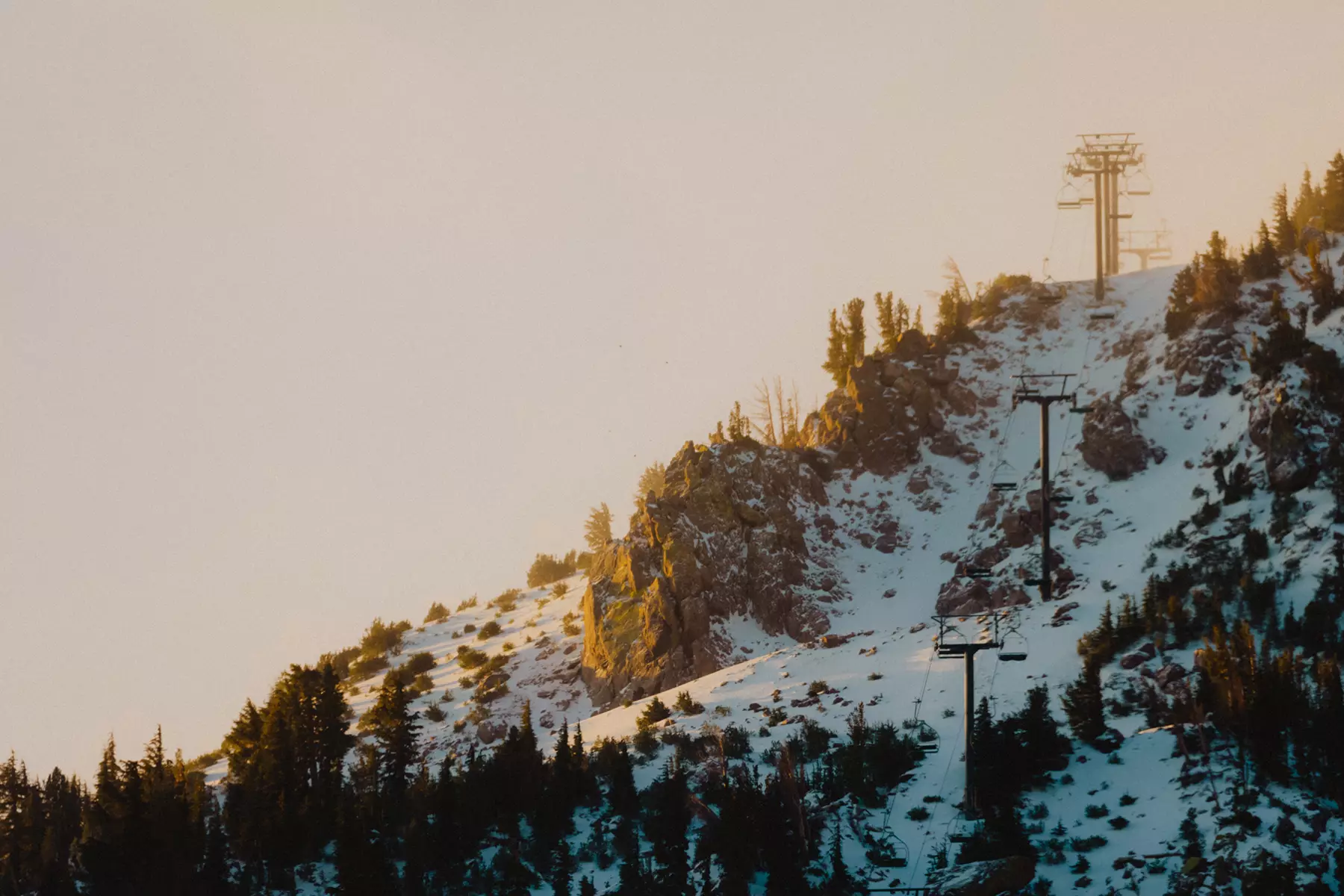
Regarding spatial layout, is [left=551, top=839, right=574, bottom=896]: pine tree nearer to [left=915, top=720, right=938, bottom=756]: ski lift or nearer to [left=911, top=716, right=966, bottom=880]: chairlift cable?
[left=911, top=716, right=966, bottom=880]: chairlift cable

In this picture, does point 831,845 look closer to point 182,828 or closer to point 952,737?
point 952,737

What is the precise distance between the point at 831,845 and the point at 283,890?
64.5 feet

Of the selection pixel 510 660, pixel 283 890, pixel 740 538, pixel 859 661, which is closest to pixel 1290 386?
pixel 859 661

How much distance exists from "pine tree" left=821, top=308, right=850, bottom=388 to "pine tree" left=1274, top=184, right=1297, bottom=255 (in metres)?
29.7

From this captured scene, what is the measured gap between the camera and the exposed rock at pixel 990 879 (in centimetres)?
3609

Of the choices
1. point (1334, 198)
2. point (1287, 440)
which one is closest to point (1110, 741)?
point (1287, 440)

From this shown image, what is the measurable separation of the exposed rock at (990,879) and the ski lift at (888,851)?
259 centimetres

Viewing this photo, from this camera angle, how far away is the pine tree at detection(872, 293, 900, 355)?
88875mm

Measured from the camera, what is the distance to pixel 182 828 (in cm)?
4294

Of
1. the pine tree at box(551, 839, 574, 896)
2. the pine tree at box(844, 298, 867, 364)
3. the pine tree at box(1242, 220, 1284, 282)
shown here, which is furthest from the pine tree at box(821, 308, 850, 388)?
the pine tree at box(551, 839, 574, 896)

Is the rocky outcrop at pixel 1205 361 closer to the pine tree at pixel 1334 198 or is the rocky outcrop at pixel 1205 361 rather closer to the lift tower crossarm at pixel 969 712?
the pine tree at pixel 1334 198

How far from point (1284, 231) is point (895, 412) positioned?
2938cm

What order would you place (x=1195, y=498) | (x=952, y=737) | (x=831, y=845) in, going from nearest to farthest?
(x=831, y=845) → (x=952, y=737) → (x=1195, y=498)

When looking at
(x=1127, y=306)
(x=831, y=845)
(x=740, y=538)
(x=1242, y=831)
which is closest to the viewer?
(x=1242, y=831)
